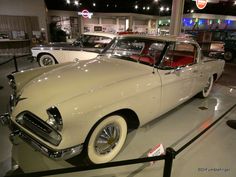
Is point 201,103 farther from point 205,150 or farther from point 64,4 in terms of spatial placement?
point 64,4

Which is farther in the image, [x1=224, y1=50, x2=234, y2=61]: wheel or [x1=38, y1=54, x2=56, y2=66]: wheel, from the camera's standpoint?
[x1=224, y1=50, x2=234, y2=61]: wheel

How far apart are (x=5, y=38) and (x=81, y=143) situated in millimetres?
12138

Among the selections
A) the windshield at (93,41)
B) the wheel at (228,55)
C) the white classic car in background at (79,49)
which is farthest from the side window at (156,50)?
→ the wheel at (228,55)

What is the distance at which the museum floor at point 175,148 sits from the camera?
2.38 metres

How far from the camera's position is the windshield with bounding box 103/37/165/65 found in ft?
10.5

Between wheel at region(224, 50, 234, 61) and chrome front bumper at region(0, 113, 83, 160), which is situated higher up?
wheel at region(224, 50, 234, 61)

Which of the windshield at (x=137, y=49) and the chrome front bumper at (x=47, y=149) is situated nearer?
the chrome front bumper at (x=47, y=149)

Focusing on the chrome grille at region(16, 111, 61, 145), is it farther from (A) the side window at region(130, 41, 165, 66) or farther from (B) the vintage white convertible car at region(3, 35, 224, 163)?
(A) the side window at region(130, 41, 165, 66)

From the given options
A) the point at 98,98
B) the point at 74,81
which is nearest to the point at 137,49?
the point at 74,81

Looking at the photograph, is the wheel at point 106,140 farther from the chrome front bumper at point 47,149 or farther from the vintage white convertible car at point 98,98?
the chrome front bumper at point 47,149

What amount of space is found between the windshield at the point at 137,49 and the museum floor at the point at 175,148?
4.08 ft

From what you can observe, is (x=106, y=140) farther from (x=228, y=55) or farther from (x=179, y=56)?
(x=228, y=55)

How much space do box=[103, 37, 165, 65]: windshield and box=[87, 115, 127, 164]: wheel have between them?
1.18 meters

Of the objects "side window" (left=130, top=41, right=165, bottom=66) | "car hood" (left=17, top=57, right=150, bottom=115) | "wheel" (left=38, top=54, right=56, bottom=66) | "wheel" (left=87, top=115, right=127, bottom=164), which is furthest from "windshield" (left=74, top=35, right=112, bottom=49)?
"wheel" (left=87, top=115, right=127, bottom=164)
